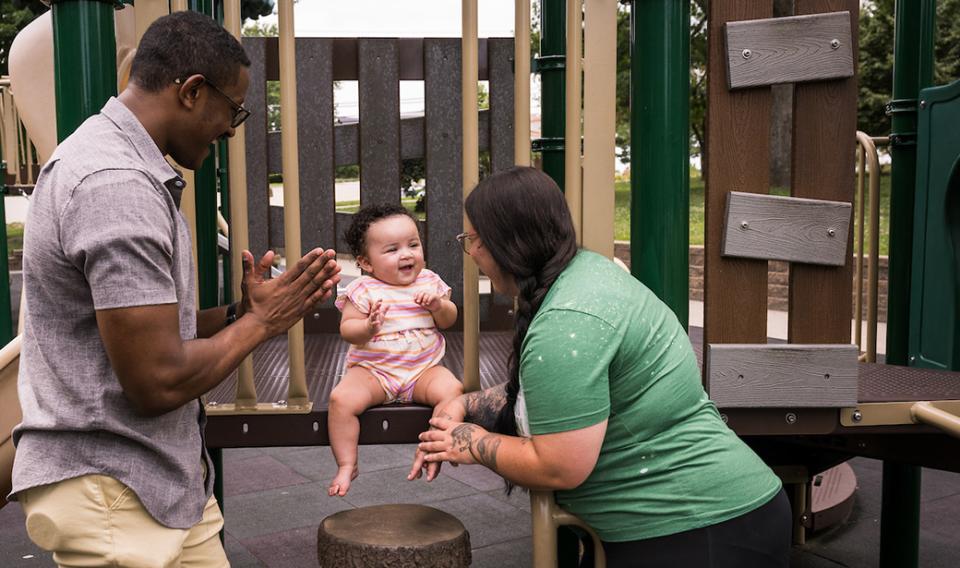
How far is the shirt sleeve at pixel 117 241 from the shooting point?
5.54ft

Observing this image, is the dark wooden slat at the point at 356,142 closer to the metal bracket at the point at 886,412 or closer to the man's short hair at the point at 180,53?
the metal bracket at the point at 886,412

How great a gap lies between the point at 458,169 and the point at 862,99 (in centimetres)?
1672

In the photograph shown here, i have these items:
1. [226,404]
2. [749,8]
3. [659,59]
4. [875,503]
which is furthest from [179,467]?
[875,503]

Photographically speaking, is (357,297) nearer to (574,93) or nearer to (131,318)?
(574,93)

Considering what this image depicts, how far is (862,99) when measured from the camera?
63.9 feet

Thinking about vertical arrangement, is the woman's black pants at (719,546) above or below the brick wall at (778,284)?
above

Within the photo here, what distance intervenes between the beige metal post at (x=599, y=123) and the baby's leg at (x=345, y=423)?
2.30 ft

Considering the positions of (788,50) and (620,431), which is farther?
(788,50)

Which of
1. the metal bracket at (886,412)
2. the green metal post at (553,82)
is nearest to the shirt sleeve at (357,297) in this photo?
the metal bracket at (886,412)

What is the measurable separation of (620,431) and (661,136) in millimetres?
715

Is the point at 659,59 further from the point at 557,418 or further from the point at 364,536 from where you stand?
the point at 364,536

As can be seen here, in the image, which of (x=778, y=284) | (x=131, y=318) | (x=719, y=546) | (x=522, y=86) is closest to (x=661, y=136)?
(x=522, y=86)

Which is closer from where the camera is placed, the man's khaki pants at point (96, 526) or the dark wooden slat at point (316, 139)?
the man's khaki pants at point (96, 526)

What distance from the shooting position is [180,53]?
191 cm
